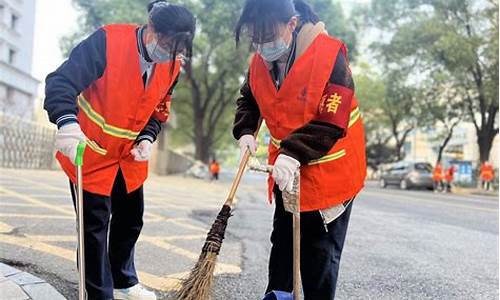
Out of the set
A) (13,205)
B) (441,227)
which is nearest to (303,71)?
(13,205)

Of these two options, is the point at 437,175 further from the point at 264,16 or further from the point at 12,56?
the point at 12,56

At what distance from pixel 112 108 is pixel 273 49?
2.68ft

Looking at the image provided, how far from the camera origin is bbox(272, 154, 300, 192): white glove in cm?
201

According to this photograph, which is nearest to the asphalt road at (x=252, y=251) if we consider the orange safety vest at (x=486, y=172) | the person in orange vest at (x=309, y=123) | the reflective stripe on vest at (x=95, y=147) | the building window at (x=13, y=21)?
the reflective stripe on vest at (x=95, y=147)

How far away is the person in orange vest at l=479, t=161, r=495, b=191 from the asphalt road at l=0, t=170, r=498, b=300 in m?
14.2

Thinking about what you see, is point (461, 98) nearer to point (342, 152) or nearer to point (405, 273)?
point (405, 273)

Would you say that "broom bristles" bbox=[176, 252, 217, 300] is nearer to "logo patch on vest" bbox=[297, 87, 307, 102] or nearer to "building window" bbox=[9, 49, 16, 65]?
"logo patch on vest" bbox=[297, 87, 307, 102]

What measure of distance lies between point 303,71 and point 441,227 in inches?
230

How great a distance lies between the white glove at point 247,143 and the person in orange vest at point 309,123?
0.30 ft

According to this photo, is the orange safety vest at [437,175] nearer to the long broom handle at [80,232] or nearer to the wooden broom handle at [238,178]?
the wooden broom handle at [238,178]

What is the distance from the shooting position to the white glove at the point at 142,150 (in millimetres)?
2589

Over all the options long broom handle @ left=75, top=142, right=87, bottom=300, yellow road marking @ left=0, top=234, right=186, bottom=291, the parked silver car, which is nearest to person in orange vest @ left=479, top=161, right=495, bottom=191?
the parked silver car

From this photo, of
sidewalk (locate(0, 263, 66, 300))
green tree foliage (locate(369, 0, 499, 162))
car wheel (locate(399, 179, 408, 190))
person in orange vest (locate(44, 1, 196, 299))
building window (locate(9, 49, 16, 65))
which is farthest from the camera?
building window (locate(9, 49, 16, 65))

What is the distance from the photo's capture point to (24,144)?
16234mm
